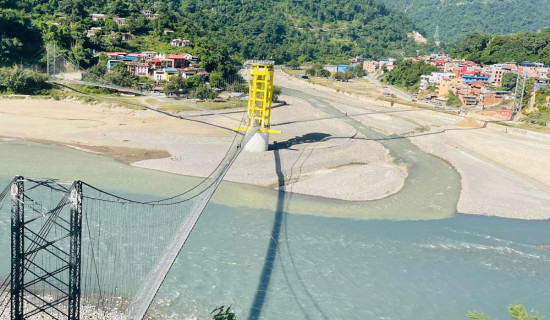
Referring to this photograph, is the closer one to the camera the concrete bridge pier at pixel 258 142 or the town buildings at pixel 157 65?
the concrete bridge pier at pixel 258 142

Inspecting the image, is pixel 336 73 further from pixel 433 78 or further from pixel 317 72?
pixel 433 78

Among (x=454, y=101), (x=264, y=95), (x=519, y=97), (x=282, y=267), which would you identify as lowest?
(x=282, y=267)

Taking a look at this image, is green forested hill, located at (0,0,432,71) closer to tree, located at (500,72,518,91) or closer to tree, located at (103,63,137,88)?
tree, located at (103,63,137,88)

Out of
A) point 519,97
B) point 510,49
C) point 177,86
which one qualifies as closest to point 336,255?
point 177,86

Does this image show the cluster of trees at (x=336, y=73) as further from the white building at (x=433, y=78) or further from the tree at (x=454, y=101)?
the tree at (x=454, y=101)

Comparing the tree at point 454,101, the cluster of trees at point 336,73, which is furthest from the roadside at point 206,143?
the cluster of trees at point 336,73

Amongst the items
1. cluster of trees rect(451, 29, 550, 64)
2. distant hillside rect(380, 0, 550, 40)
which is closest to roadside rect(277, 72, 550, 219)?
cluster of trees rect(451, 29, 550, 64)
